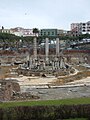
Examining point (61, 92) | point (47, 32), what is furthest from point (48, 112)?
point (47, 32)

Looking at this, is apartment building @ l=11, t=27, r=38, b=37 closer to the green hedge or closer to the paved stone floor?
the paved stone floor

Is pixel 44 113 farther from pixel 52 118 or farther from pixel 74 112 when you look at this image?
pixel 74 112

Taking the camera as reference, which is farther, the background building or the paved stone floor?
the background building

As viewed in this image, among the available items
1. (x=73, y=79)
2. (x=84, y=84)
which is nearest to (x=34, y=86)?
(x=84, y=84)

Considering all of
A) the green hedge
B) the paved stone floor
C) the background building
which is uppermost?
the background building

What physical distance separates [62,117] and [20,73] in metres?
36.1

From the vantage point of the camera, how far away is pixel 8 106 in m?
15.8

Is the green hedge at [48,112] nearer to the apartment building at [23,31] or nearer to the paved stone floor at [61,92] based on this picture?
the paved stone floor at [61,92]

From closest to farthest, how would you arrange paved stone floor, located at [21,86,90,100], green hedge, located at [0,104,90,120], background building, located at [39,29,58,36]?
1. green hedge, located at [0,104,90,120]
2. paved stone floor, located at [21,86,90,100]
3. background building, located at [39,29,58,36]

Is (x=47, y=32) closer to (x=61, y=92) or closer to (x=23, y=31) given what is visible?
(x=23, y=31)

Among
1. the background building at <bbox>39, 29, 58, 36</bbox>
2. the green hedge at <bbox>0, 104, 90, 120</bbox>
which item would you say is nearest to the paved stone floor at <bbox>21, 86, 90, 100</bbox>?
the green hedge at <bbox>0, 104, 90, 120</bbox>

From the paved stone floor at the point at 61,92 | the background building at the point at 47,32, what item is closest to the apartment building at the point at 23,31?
the background building at the point at 47,32

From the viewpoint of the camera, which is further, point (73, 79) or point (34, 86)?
point (73, 79)

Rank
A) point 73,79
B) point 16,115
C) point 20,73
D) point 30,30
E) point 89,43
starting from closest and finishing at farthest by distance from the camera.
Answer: point 16,115
point 73,79
point 20,73
point 89,43
point 30,30
